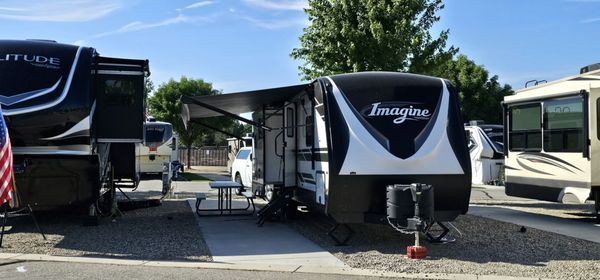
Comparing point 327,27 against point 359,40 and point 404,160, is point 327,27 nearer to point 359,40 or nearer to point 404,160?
point 359,40

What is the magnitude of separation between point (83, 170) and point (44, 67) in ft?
5.84

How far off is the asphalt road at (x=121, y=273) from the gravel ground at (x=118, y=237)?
704 millimetres

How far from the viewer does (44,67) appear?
352 inches

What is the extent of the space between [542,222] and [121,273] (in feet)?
27.5

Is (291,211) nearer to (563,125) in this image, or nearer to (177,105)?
(563,125)

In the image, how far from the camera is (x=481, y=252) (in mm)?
7855

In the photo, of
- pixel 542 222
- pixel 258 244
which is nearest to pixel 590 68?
pixel 542 222

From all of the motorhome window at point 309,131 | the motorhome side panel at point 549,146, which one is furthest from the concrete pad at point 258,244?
the motorhome side panel at point 549,146

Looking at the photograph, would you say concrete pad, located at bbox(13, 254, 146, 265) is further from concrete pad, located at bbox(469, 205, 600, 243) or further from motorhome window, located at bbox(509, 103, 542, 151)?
motorhome window, located at bbox(509, 103, 542, 151)

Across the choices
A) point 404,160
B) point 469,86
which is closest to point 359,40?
point 404,160

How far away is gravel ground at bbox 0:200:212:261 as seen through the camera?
7742 mm

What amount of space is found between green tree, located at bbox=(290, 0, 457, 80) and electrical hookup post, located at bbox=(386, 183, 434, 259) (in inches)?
310

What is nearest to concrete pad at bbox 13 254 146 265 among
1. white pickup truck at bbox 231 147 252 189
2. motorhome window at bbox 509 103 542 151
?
motorhome window at bbox 509 103 542 151

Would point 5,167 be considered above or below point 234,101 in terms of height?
below
